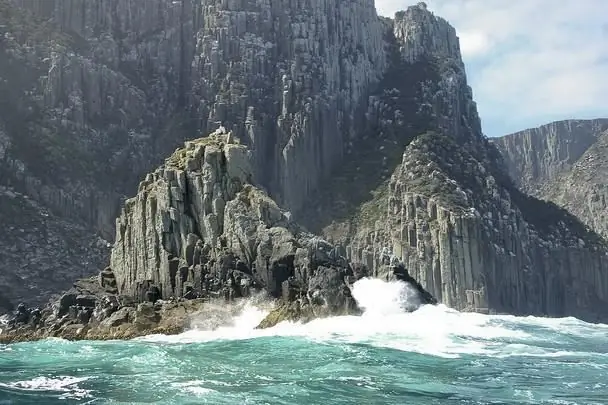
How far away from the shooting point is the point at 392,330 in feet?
185

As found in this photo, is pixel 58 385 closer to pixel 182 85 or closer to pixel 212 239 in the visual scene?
pixel 212 239

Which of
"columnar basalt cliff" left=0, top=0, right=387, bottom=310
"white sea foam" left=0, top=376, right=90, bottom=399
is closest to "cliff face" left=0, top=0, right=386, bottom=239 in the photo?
"columnar basalt cliff" left=0, top=0, right=387, bottom=310

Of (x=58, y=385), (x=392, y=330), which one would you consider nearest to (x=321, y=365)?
(x=58, y=385)

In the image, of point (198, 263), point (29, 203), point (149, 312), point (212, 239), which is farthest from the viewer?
point (29, 203)

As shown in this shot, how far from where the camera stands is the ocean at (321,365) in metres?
32.4

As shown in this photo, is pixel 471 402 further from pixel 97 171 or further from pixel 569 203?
pixel 569 203

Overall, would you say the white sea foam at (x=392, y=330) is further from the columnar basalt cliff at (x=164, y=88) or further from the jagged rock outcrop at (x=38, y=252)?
the columnar basalt cliff at (x=164, y=88)

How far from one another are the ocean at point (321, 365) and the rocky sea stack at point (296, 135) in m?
30.8

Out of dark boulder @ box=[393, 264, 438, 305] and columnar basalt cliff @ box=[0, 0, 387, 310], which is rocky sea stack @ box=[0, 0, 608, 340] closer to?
columnar basalt cliff @ box=[0, 0, 387, 310]

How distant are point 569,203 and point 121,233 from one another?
131012 millimetres

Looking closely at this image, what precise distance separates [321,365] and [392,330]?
17173 mm

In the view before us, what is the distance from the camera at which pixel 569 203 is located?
182000 mm

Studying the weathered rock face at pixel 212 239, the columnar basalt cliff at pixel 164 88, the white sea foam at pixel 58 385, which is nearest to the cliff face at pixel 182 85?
the columnar basalt cliff at pixel 164 88

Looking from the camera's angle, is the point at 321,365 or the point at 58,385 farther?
the point at 321,365
